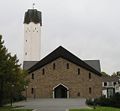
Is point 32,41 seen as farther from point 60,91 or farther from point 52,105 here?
point 52,105

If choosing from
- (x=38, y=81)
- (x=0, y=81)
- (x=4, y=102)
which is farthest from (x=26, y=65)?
(x=0, y=81)

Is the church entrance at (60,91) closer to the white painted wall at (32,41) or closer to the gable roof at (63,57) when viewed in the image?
the gable roof at (63,57)

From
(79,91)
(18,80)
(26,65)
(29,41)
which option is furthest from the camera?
(29,41)

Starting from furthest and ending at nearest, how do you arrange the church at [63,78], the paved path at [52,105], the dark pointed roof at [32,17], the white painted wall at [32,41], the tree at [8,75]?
the white painted wall at [32,41] < the dark pointed roof at [32,17] < the church at [63,78] < the tree at [8,75] < the paved path at [52,105]

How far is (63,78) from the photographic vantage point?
85.9 metres

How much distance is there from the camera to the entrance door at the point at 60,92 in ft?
281

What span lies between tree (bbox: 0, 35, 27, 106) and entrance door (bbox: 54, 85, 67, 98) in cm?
3130

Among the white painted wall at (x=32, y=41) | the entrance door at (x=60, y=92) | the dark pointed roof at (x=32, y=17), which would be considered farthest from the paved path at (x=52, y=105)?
the dark pointed roof at (x=32, y=17)

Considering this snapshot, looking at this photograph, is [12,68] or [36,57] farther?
[36,57]

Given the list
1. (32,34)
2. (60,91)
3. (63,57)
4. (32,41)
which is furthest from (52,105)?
(32,34)

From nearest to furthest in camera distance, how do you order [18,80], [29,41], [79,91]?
[18,80] → [79,91] → [29,41]

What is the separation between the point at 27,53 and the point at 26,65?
62.2 feet

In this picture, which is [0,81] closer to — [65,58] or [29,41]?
[65,58]

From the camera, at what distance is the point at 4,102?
53750mm
